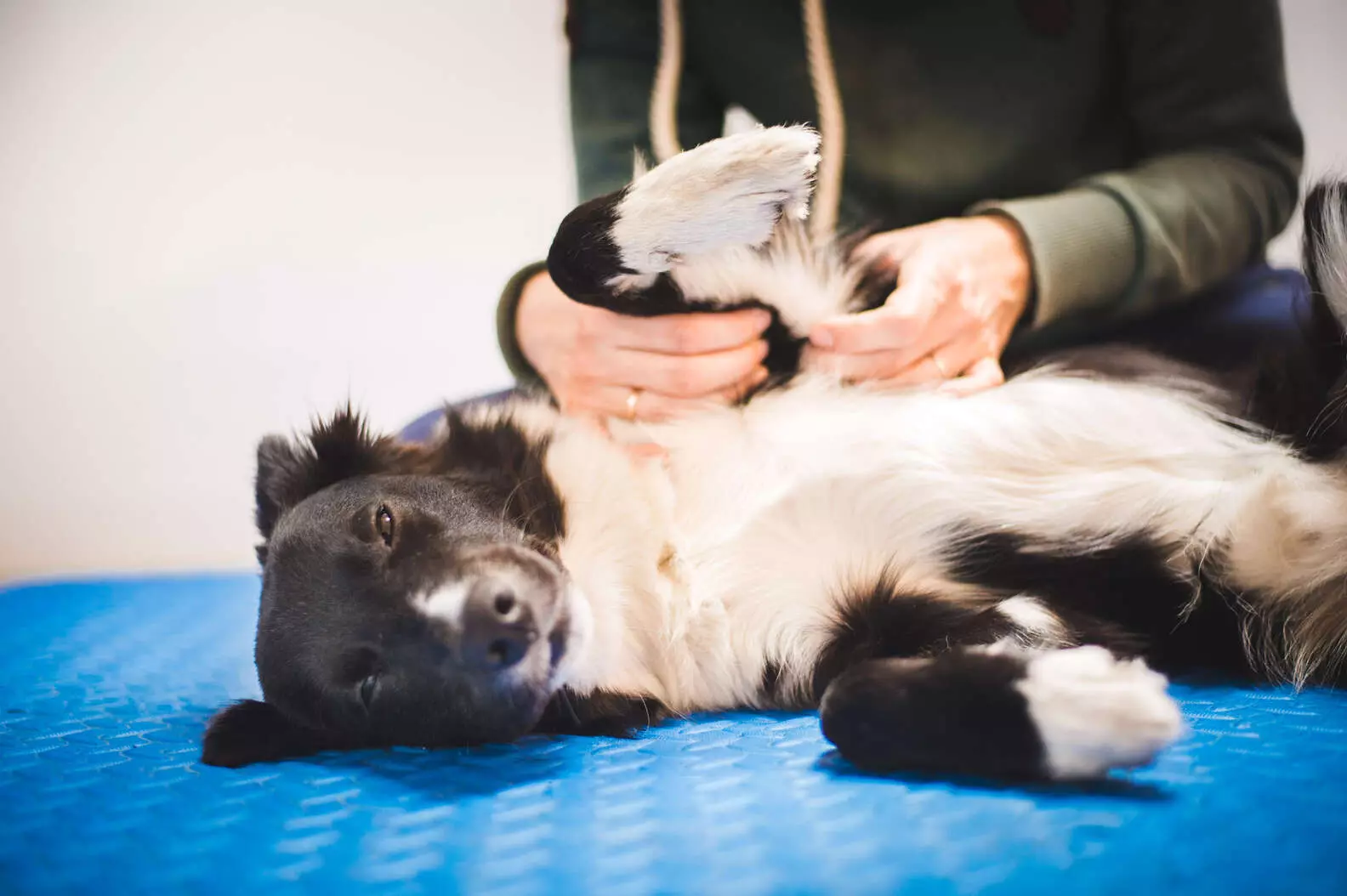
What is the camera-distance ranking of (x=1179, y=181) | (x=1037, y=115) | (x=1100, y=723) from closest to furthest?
1. (x=1100, y=723)
2. (x=1179, y=181)
3. (x=1037, y=115)

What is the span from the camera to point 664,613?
148 centimetres

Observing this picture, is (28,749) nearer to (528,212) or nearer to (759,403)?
(759,403)

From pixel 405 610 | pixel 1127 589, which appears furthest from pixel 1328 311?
pixel 405 610

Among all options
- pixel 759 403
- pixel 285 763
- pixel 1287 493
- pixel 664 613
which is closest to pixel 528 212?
pixel 759 403

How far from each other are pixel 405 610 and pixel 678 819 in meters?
0.54

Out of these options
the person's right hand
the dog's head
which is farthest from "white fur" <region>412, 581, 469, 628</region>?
the person's right hand

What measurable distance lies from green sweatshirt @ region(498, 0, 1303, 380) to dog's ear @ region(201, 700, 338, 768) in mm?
844

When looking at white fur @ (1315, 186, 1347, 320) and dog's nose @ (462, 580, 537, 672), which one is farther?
white fur @ (1315, 186, 1347, 320)

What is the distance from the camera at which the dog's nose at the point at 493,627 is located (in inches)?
47.2

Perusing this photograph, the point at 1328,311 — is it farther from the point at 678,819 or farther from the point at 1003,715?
the point at 678,819

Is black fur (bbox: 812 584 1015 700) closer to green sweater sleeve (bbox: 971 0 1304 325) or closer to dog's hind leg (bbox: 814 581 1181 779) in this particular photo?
dog's hind leg (bbox: 814 581 1181 779)

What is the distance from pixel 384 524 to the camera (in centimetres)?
142

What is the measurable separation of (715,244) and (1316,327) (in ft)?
3.41

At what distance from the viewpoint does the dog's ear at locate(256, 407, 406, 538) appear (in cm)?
159
